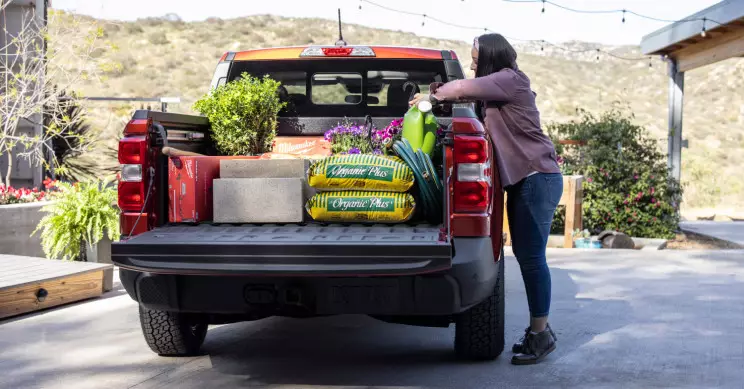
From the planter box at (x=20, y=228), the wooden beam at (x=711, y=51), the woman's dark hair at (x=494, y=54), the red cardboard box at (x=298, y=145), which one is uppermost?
the wooden beam at (x=711, y=51)

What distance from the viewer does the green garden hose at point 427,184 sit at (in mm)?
5000

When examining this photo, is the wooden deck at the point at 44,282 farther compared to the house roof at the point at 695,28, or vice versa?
the house roof at the point at 695,28

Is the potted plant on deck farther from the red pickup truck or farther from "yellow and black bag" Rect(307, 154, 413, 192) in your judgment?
"yellow and black bag" Rect(307, 154, 413, 192)

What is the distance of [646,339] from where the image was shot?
21.3 ft

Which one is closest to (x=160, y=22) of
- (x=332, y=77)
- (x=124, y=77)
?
(x=124, y=77)

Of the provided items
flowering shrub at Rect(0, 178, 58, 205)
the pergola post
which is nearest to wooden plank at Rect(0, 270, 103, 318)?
flowering shrub at Rect(0, 178, 58, 205)

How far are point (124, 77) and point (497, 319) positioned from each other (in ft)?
142

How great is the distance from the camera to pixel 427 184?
16.5ft

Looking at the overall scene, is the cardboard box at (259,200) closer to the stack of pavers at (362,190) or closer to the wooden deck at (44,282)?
the stack of pavers at (362,190)

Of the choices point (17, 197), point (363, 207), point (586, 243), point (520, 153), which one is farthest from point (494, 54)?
point (586, 243)

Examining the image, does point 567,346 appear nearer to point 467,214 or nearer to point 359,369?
point 359,369

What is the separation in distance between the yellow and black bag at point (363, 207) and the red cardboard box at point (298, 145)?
148cm

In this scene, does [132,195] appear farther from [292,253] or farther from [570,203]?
[570,203]

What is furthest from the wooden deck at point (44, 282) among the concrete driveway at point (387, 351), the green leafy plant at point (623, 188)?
the green leafy plant at point (623, 188)
